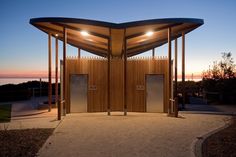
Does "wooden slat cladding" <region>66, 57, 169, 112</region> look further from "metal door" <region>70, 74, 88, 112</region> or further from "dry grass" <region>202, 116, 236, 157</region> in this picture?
"dry grass" <region>202, 116, 236, 157</region>

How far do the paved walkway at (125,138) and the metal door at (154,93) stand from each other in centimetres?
318

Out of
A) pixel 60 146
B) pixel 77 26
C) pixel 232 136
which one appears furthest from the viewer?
pixel 77 26

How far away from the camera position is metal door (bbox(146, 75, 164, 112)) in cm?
1527

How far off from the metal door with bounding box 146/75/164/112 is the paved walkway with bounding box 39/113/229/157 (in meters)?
3.18

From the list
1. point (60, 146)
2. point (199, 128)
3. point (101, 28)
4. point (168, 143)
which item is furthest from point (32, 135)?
point (101, 28)

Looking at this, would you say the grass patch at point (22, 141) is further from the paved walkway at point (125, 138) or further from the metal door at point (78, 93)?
the metal door at point (78, 93)

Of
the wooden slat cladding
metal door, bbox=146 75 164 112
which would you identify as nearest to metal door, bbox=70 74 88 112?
the wooden slat cladding

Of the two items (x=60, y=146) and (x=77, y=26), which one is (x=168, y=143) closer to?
(x=60, y=146)

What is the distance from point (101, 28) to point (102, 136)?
6.77 metres

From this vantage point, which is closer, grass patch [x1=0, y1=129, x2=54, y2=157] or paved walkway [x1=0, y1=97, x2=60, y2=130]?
grass patch [x1=0, y1=129, x2=54, y2=157]

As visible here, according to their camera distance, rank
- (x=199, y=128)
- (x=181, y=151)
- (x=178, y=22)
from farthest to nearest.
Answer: (x=178, y=22) < (x=199, y=128) < (x=181, y=151)

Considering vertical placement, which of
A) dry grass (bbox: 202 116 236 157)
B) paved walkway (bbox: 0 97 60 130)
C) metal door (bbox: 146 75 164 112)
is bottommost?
paved walkway (bbox: 0 97 60 130)

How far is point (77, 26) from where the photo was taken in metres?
13.6

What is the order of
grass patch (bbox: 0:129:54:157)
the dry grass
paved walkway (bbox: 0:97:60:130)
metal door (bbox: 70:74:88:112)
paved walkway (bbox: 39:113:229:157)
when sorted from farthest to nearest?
metal door (bbox: 70:74:88:112), paved walkway (bbox: 0:97:60:130), paved walkway (bbox: 39:113:229:157), grass patch (bbox: 0:129:54:157), the dry grass
